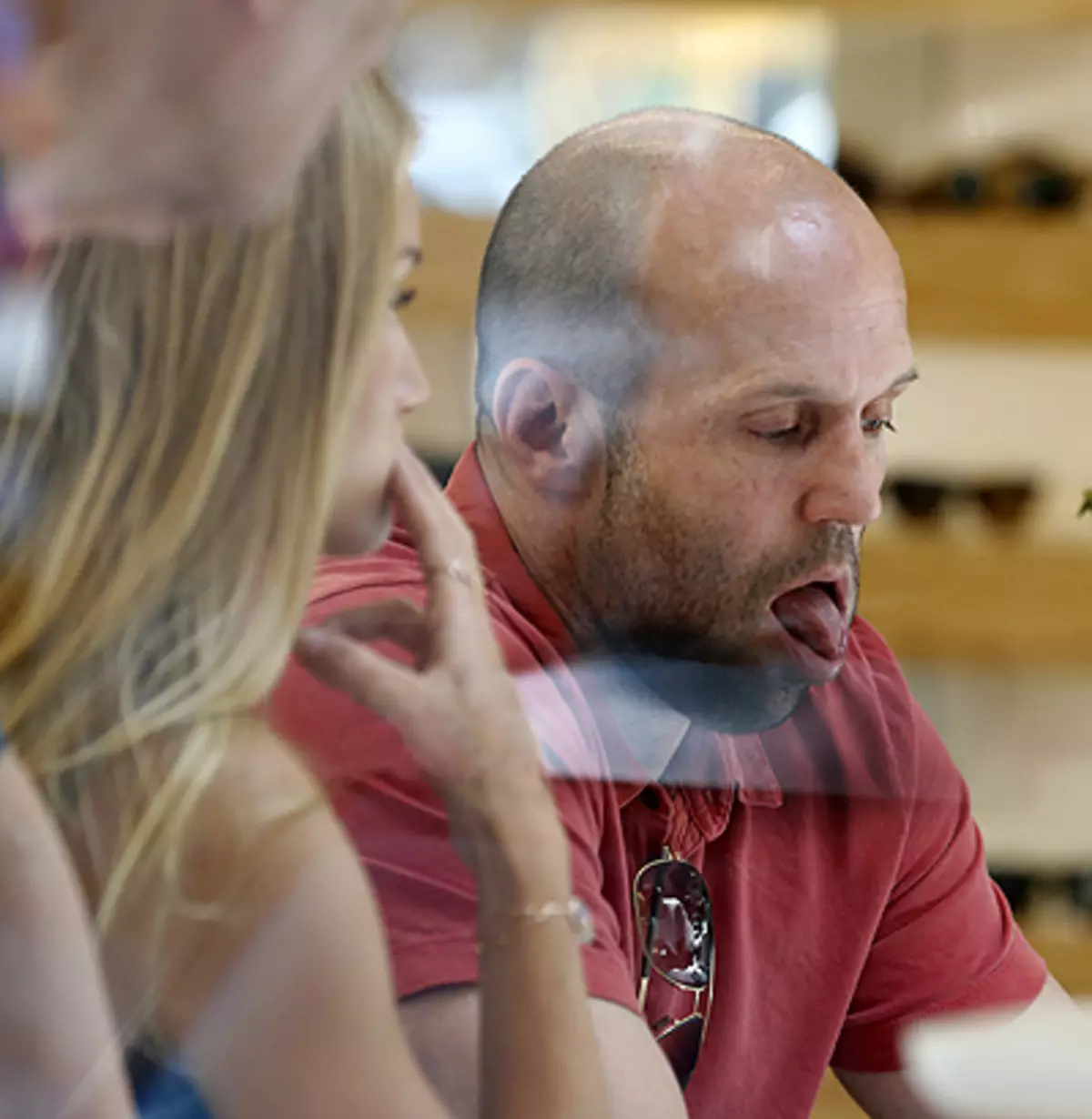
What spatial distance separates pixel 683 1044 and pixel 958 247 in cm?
29

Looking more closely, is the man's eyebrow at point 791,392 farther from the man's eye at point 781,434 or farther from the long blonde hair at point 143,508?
the long blonde hair at point 143,508

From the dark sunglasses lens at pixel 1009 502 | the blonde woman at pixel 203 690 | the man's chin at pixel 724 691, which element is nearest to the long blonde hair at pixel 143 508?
the blonde woman at pixel 203 690

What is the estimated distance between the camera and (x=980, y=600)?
0.55m

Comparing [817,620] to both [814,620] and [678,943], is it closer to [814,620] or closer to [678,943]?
[814,620]

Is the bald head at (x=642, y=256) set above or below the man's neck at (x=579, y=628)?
above

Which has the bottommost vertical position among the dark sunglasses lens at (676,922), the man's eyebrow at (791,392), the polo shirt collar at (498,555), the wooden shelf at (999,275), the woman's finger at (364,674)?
the dark sunglasses lens at (676,922)

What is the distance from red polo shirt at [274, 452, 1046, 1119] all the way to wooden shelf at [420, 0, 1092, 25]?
0.61ft

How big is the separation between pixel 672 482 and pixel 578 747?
9 centimetres

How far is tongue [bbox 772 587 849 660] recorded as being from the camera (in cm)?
48

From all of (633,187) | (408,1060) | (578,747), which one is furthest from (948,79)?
(408,1060)

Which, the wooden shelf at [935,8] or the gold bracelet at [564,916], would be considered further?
the wooden shelf at [935,8]

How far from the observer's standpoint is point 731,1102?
0.50m

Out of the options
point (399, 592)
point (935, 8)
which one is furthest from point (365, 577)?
point (935, 8)

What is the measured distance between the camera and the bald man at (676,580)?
0.44m
